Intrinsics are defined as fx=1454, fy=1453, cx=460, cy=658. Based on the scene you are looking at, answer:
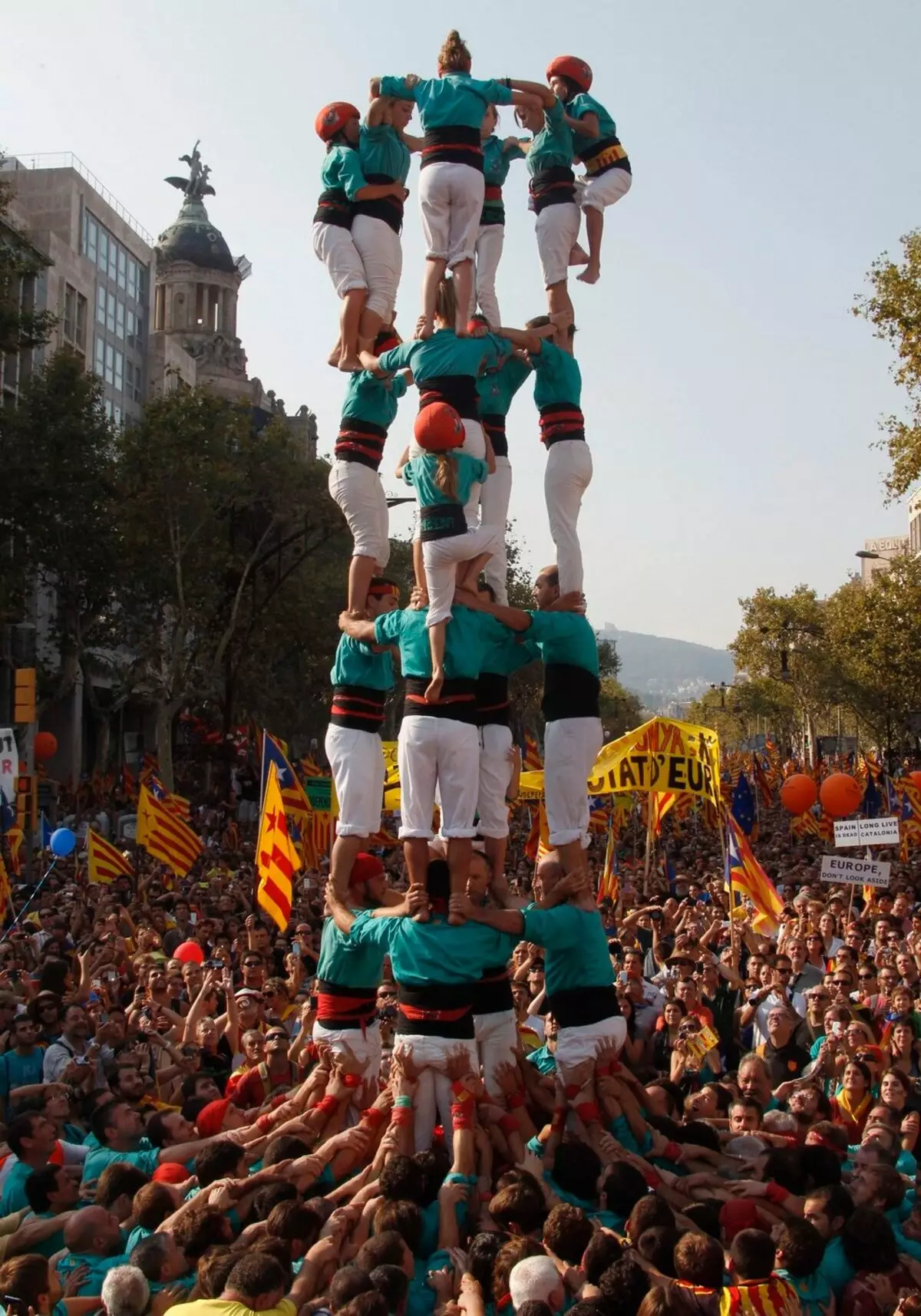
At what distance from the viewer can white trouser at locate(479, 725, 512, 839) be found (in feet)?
29.2

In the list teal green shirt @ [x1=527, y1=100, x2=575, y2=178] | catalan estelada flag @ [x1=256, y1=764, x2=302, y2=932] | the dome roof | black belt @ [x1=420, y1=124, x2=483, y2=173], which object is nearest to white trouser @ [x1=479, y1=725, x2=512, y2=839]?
black belt @ [x1=420, y1=124, x2=483, y2=173]

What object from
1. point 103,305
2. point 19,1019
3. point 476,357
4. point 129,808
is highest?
point 103,305

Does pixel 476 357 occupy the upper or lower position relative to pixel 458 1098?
upper

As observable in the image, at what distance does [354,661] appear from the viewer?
371 inches

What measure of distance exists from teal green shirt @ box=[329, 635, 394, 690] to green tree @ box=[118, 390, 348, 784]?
2428 cm

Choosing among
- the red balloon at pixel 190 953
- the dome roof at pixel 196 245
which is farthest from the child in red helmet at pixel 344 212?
the dome roof at pixel 196 245

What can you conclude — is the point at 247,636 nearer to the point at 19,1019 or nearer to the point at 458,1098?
the point at 19,1019

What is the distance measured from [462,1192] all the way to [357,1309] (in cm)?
194

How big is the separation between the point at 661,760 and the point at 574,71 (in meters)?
7.89

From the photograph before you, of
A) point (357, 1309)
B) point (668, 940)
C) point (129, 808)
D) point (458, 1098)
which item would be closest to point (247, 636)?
point (129, 808)

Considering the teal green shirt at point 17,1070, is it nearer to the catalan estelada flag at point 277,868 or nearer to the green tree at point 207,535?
the catalan estelada flag at point 277,868

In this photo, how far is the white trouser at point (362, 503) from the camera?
9617mm

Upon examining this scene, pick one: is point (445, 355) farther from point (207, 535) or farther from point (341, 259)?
point (207, 535)

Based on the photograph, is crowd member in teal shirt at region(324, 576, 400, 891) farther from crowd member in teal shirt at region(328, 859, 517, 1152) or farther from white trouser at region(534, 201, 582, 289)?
white trouser at region(534, 201, 582, 289)
